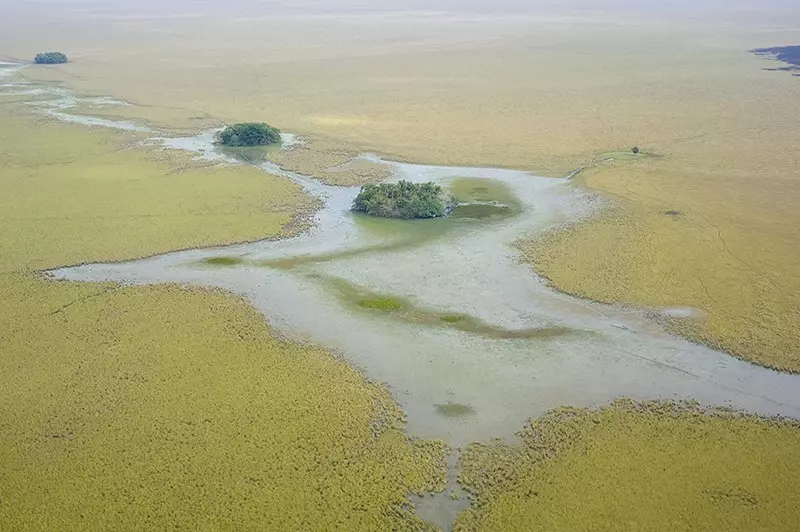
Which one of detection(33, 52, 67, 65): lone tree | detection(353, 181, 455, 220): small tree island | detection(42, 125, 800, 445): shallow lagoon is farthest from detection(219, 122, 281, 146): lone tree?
detection(33, 52, 67, 65): lone tree

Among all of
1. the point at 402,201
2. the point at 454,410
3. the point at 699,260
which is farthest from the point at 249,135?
the point at 454,410

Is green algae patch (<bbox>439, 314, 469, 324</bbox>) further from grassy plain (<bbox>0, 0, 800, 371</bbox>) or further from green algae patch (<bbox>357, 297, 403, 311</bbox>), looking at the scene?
grassy plain (<bbox>0, 0, 800, 371</bbox>)

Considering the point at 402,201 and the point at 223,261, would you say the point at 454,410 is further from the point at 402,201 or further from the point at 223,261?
the point at 402,201

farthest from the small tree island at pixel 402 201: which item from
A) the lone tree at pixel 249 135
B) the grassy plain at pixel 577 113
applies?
the lone tree at pixel 249 135

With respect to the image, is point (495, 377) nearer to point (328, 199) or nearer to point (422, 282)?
point (422, 282)

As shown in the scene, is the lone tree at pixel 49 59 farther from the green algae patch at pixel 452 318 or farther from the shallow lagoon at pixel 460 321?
the green algae patch at pixel 452 318

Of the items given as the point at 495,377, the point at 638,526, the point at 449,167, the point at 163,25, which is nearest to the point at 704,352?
the point at 495,377
